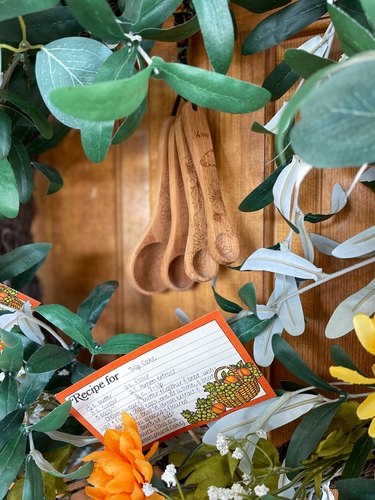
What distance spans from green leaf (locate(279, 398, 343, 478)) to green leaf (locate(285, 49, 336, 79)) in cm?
35

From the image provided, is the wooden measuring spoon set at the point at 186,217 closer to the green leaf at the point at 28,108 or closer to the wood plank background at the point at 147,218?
the wood plank background at the point at 147,218

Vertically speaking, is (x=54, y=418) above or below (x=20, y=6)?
below

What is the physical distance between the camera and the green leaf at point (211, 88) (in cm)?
45

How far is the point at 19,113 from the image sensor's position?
0.66 m

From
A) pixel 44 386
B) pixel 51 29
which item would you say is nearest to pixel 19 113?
pixel 51 29

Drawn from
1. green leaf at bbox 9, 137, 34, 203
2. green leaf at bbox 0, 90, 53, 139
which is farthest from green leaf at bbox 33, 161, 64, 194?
green leaf at bbox 0, 90, 53, 139

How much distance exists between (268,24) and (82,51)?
0.21 meters

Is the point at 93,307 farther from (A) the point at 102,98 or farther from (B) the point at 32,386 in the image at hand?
(A) the point at 102,98

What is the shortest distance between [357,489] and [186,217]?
40 centimetres

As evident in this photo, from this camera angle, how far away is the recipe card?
0.58 meters

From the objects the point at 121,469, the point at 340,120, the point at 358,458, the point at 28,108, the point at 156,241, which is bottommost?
the point at 358,458

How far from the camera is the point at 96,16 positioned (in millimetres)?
467

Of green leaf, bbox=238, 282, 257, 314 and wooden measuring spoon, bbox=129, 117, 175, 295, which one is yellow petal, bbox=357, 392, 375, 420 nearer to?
green leaf, bbox=238, 282, 257, 314

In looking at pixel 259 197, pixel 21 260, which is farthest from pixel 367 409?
pixel 21 260
